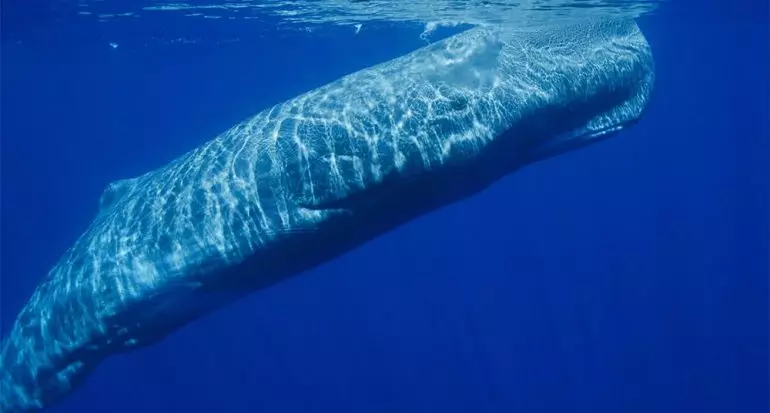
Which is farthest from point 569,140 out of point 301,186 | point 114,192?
point 114,192

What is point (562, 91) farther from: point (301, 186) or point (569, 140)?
point (301, 186)

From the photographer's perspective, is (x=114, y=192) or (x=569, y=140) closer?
(x=569, y=140)

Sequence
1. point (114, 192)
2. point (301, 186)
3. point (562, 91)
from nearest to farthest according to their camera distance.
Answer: point (301, 186) → point (562, 91) → point (114, 192)

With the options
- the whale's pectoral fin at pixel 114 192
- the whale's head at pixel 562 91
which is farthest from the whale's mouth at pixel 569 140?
the whale's pectoral fin at pixel 114 192

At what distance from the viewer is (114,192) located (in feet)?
28.0

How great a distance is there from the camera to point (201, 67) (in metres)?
47.2

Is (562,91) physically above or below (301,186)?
above

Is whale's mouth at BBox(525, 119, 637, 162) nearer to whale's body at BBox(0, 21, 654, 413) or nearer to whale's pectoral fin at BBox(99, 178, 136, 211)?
whale's body at BBox(0, 21, 654, 413)

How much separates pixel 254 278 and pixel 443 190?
2.39m

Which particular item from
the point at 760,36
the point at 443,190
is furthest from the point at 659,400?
the point at 760,36

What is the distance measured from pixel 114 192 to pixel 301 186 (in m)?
3.87

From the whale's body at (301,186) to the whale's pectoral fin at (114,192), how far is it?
70cm

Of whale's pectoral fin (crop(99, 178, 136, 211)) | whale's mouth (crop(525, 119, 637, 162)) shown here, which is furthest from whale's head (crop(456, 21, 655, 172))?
whale's pectoral fin (crop(99, 178, 136, 211))

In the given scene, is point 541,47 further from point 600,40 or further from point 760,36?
point 760,36
